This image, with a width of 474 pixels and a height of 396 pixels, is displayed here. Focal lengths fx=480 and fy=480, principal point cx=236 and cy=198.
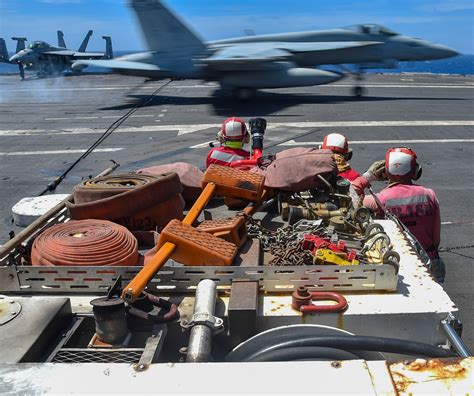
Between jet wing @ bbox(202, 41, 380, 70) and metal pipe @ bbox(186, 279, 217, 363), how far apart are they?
22307 millimetres

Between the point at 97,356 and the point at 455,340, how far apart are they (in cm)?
172

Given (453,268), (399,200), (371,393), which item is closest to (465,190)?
(453,268)

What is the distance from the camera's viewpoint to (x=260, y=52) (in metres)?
24.9

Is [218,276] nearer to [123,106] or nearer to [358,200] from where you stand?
[358,200]

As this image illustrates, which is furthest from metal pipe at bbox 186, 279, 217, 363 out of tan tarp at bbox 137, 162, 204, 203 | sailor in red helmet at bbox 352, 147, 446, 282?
sailor in red helmet at bbox 352, 147, 446, 282

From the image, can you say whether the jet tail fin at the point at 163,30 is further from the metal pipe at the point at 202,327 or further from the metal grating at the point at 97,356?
the metal grating at the point at 97,356

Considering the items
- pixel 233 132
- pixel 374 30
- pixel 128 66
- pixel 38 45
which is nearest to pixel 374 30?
pixel 374 30

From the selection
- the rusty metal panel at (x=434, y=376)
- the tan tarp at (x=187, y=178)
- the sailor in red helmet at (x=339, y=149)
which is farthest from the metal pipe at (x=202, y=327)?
the sailor in red helmet at (x=339, y=149)

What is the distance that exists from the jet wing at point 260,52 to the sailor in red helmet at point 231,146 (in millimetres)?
18268

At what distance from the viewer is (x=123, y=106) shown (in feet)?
79.3

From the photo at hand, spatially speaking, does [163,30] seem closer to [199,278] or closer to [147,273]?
[199,278]

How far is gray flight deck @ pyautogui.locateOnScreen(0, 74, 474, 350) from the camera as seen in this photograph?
947 cm

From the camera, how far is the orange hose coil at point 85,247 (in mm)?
2967

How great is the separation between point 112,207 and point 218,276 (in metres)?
1.11
